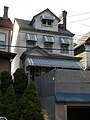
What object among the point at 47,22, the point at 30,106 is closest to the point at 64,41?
the point at 47,22

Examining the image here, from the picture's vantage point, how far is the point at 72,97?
17203mm

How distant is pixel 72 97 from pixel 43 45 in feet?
49.3

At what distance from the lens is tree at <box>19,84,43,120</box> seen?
55.4 feet

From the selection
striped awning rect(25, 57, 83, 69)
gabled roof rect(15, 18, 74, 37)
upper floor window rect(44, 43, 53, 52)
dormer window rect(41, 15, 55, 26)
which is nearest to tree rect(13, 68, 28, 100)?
striped awning rect(25, 57, 83, 69)

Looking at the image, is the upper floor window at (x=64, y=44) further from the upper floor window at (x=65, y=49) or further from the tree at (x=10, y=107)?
the tree at (x=10, y=107)

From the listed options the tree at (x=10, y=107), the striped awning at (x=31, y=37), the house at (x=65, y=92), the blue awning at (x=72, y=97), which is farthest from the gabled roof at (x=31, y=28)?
the blue awning at (x=72, y=97)

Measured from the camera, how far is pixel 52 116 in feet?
56.1

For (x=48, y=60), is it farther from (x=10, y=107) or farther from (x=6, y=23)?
(x=10, y=107)

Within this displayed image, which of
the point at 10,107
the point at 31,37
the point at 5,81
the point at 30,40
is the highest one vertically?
the point at 31,37

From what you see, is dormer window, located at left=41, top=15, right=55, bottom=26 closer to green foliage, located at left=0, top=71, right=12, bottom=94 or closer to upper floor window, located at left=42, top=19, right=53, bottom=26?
upper floor window, located at left=42, top=19, right=53, bottom=26

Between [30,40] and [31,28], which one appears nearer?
[30,40]

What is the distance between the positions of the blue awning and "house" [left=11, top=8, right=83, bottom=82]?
32.5 feet

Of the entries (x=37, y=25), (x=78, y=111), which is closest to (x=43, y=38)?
(x=37, y=25)

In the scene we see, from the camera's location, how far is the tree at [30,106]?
16875 millimetres
